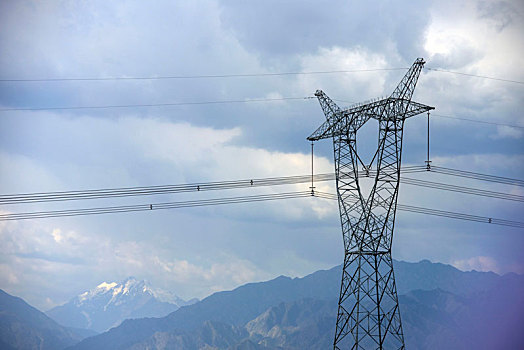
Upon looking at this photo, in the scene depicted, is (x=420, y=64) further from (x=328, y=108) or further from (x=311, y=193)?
(x=311, y=193)

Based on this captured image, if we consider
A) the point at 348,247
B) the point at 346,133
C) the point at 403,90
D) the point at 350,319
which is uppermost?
the point at 403,90

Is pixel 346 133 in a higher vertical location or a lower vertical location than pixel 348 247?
higher

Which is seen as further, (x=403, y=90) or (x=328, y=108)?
(x=328, y=108)

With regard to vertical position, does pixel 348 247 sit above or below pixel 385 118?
below

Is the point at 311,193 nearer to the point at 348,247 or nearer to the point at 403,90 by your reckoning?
the point at 348,247

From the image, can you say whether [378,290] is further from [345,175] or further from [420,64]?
[420,64]

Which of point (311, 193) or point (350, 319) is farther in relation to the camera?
point (311, 193)

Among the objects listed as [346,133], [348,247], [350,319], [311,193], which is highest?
[346,133]

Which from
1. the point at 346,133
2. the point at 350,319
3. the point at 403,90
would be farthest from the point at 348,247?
the point at 403,90

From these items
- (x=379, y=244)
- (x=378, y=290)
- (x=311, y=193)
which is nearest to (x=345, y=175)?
(x=311, y=193)
